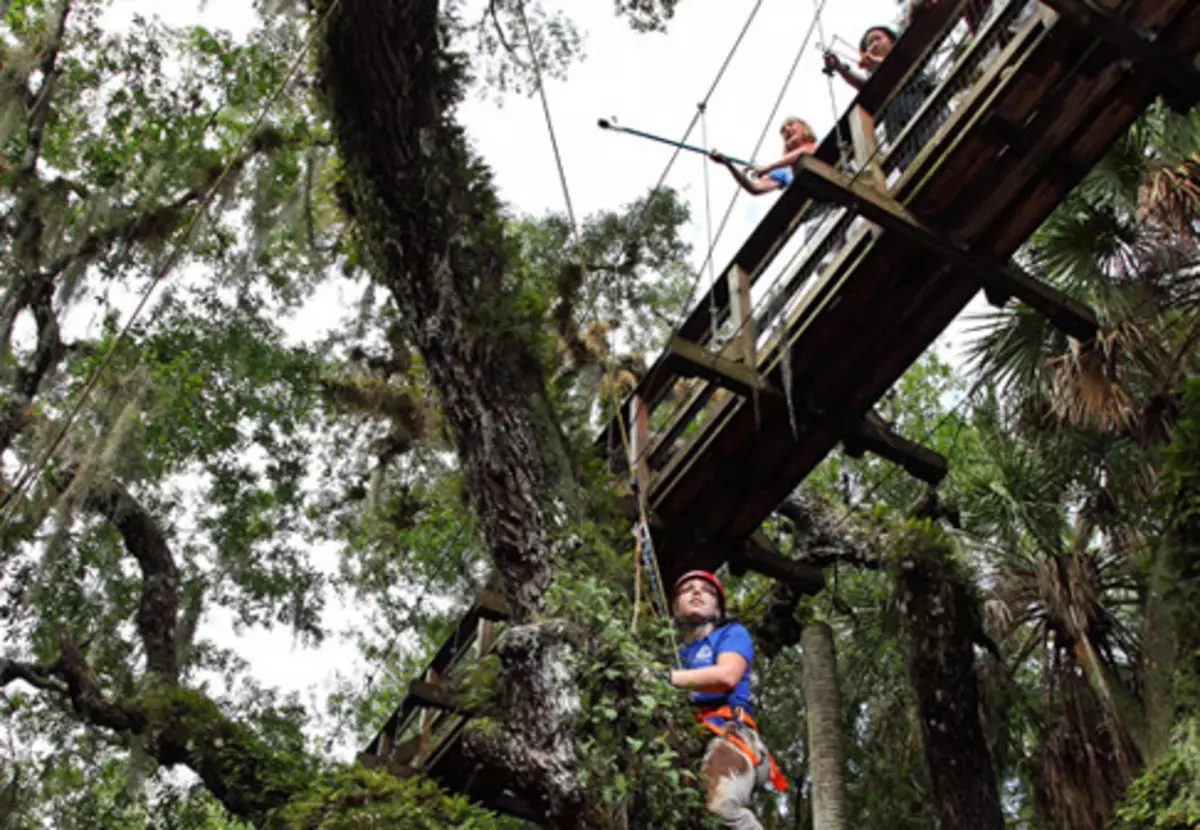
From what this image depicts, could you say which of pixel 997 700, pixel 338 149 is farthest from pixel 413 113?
pixel 997 700

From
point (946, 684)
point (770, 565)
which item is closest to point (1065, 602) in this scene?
point (946, 684)

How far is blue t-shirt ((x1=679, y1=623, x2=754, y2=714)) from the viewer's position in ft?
13.7

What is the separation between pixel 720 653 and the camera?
166 inches

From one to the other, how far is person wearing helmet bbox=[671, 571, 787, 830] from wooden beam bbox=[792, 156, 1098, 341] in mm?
1953

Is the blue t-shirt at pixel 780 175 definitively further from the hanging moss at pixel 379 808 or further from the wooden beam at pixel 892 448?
the hanging moss at pixel 379 808

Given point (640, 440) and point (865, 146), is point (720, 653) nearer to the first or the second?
point (640, 440)

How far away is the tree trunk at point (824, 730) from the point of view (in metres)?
6.69

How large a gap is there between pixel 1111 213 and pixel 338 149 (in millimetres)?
5061

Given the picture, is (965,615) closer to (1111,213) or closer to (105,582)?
(1111,213)

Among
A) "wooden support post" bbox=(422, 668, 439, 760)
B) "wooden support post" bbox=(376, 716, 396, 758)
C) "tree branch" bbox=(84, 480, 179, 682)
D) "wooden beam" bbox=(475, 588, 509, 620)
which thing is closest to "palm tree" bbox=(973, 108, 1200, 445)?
"wooden beam" bbox=(475, 588, 509, 620)

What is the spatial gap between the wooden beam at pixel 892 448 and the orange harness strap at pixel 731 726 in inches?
94.4

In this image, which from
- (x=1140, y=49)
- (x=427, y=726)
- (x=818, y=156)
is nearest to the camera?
(x=1140, y=49)

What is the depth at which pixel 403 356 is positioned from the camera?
34.5 ft

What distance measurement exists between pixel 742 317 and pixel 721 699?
2.52 meters
